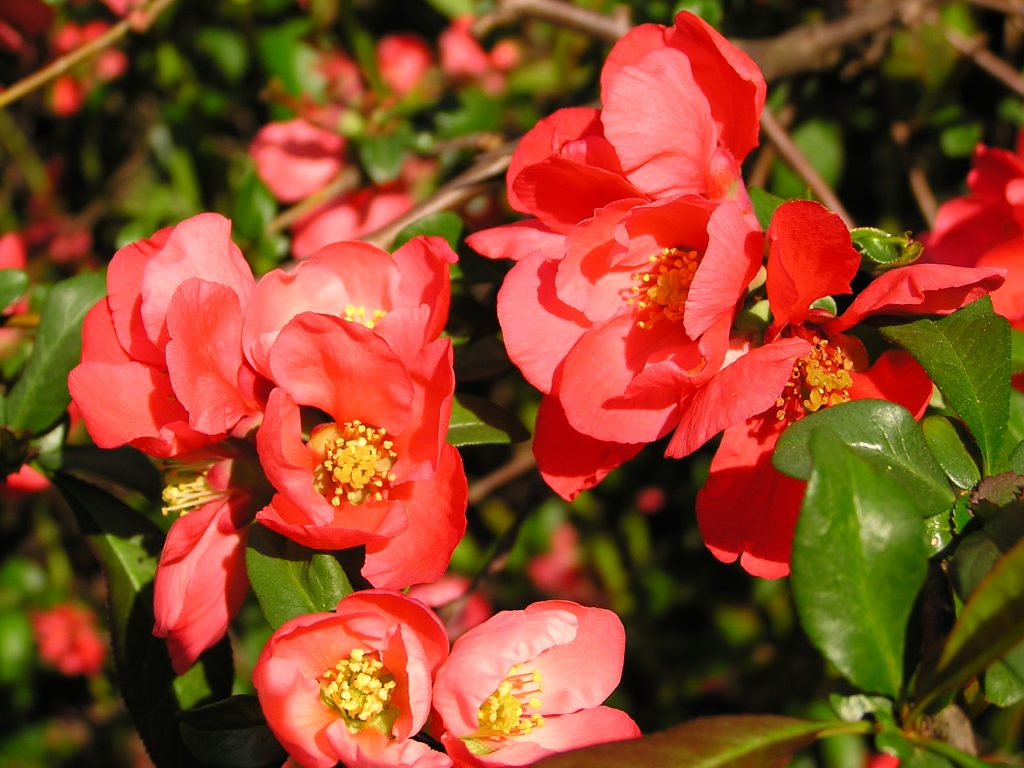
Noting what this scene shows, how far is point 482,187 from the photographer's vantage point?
1256mm

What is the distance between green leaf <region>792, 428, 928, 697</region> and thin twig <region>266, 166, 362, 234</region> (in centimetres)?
114

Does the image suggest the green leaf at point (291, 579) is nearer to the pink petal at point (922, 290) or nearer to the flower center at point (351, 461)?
the flower center at point (351, 461)

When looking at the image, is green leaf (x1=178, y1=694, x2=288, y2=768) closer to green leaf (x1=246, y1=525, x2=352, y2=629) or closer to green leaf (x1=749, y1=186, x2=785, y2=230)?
green leaf (x1=246, y1=525, x2=352, y2=629)

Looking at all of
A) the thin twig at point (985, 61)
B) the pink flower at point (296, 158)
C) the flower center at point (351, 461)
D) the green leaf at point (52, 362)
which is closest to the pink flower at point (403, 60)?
the pink flower at point (296, 158)

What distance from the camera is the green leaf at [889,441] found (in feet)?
2.47

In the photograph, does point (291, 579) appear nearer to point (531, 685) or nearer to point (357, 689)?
point (357, 689)

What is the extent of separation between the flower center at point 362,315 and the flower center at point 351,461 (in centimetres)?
12

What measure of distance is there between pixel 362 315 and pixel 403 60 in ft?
4.72

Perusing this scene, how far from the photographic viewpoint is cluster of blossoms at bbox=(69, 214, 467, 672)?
81cm

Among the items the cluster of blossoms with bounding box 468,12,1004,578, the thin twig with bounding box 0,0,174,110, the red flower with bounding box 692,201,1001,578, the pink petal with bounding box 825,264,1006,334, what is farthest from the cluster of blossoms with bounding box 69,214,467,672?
the thin twig with bounding box 0,0,174,110

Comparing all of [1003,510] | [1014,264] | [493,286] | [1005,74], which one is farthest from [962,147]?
[1003,510]

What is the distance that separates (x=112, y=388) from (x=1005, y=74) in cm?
136

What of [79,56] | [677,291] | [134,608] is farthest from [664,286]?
[79,56]

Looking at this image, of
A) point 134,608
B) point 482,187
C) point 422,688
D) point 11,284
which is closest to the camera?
point 422,688
